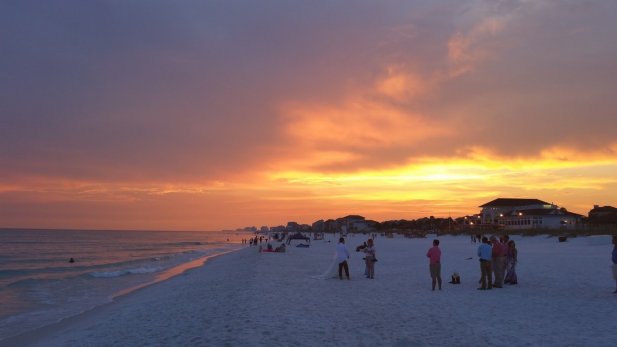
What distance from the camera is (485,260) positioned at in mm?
15633

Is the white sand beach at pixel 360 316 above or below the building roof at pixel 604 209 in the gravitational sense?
below

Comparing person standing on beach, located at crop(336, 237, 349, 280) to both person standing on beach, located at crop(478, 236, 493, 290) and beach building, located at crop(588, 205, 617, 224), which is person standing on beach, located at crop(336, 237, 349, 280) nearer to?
person standing on beach, located at crop(478, 236, 493, 290)

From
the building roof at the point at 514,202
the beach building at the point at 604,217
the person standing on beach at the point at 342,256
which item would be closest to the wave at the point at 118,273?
the person standing on beach at the point at 342,256

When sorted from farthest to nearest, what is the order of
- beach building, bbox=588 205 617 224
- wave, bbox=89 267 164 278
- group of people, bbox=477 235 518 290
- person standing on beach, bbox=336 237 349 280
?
1. beach building, bbox=588 205 617 224
2. wave, bbox=89 267 164 278
3. person standing on beach, bbox=336 237 349 280
4. group of people, bbox=477 235 518 290

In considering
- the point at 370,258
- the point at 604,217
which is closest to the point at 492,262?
the point at 370,258

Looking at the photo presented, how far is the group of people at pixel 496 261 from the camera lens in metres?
15.4

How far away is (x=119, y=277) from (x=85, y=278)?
2.23 metres

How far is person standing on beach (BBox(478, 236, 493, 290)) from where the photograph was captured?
15227 mm

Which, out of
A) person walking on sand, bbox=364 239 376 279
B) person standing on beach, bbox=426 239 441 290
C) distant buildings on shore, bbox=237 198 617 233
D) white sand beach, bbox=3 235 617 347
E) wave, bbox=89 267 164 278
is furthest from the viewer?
distant buildings on shore, bbox=237 198 617 233

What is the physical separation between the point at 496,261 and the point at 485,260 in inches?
42.6

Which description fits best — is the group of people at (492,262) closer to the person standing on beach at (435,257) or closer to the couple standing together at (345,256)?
the person standing on beach at (435,257)

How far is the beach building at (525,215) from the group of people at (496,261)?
192 feet

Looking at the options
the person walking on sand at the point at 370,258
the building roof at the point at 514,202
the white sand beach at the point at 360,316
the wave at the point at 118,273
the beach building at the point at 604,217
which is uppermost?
the building roof at the point at 514,202

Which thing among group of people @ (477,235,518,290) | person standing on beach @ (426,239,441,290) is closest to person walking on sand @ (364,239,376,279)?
person standing on beach @ (426,239,441,290)
